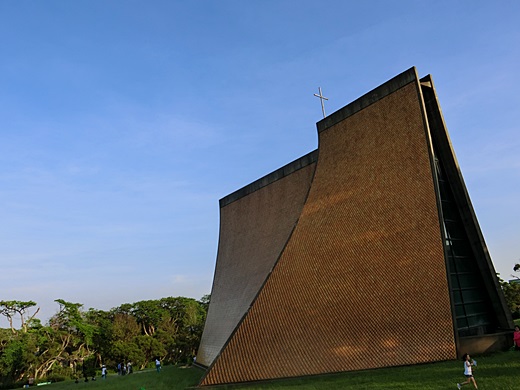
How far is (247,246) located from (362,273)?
344 inches

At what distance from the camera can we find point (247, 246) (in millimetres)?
19531

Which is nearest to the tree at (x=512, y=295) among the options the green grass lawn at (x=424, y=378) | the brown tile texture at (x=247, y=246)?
the brown tile texture at (x=247, y=246)

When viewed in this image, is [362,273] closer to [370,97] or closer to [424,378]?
[424,378]

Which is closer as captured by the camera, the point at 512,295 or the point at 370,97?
the point at 370,97

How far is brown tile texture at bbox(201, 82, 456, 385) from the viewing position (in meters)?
10.1

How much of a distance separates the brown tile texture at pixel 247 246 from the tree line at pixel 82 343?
11.0m

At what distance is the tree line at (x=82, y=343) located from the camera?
27.8 meters

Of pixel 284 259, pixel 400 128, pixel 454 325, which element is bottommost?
pixel 454 325

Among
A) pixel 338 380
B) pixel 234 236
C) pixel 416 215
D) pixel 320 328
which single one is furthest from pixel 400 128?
pixel 234 236

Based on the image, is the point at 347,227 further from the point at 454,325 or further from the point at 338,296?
the point at 454,325

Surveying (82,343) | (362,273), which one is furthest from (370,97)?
(82,343)

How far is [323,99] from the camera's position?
16984 mm

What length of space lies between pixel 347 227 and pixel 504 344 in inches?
193

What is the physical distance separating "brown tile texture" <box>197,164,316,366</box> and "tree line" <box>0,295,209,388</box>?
36.2 ft
